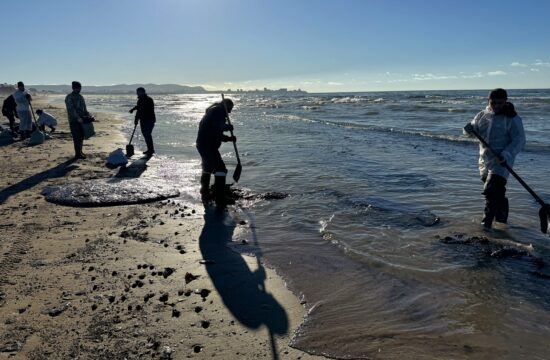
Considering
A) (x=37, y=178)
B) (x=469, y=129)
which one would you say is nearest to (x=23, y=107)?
(x=37, y=178)

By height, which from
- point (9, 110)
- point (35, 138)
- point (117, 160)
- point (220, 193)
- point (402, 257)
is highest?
point (9, 110)

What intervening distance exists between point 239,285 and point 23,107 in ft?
44.0

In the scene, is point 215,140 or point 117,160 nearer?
point 215,140

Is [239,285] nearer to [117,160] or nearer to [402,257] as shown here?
[402,257]

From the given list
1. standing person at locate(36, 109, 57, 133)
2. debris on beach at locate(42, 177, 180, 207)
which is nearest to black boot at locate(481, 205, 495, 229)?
debris on beach at locate(42, 177, 180, 207)

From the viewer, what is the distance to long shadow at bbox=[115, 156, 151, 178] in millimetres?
9895

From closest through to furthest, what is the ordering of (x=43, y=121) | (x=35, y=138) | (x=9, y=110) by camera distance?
1. (x=35, y=138)
2. (x=9, y=110)
3. (x=43, y=121)

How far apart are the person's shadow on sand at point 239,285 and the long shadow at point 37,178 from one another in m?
4.20

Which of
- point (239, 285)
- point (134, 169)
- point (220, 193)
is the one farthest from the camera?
point (134, 169)

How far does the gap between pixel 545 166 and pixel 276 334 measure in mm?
11195

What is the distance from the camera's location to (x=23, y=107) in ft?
47.6

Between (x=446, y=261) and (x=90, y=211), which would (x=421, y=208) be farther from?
(x=90, y=211)

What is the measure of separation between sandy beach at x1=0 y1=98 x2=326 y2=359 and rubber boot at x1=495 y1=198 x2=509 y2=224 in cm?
370

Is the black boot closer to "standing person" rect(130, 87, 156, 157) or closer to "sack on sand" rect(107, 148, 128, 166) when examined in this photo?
"sack on sand" rect(107, 148, 128, 166)
